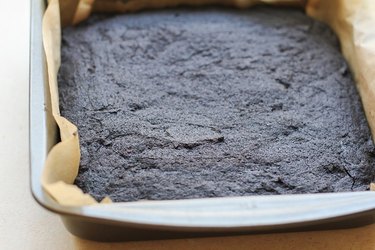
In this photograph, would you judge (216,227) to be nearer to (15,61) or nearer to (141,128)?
(141,128)

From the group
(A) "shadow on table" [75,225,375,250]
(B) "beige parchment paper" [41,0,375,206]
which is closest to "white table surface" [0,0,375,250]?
(A) "shadow on table" [75,225,375,250]

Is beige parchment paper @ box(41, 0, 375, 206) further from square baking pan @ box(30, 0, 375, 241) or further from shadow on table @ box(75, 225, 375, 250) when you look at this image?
shadow on table @ box(75, 225, 375, 250)

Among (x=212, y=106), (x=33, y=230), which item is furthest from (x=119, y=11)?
(x=33, y=230)

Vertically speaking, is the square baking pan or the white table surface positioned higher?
the square baking pan

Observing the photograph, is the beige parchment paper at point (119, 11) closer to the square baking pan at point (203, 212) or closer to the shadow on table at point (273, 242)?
the square baking pan at point (203, 212)

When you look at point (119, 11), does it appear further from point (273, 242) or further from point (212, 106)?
point (273, 242)

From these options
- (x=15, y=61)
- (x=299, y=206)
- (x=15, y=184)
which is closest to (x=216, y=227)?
(x=299, y=206)
